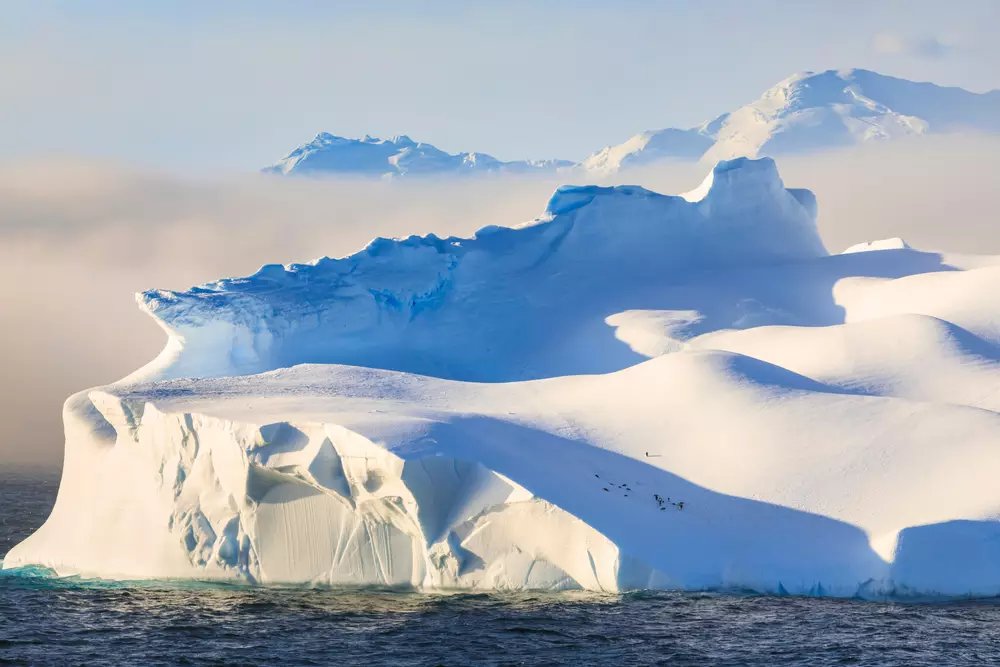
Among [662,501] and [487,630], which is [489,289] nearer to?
[662,501]

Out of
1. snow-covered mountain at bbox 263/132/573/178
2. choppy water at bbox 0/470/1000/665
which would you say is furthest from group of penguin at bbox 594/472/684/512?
snow-covered mountain at bbox 263/132/573/178

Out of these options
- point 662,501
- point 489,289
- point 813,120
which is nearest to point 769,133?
point 813,120

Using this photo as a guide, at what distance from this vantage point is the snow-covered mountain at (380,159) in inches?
3708

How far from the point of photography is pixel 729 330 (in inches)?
1598

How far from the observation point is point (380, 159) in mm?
93875

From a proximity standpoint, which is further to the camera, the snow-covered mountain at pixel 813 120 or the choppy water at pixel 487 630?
the snow-covered mountain at pixel 813 120

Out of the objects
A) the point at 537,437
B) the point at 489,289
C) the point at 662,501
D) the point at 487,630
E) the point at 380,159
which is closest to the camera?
the point at 487,630

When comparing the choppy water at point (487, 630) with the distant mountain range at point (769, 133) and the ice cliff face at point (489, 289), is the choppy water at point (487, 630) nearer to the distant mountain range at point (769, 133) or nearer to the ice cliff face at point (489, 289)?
the ice cliff face at point (489, 289)

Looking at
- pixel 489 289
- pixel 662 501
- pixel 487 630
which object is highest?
pixel 489 289

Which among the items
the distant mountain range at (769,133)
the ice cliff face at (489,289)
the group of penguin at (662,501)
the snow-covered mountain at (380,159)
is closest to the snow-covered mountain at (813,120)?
the distant mountain range at (769,133)

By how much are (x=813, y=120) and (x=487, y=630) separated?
83.7 meters

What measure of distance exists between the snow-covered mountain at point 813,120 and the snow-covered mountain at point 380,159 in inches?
700

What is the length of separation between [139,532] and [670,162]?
86.7m

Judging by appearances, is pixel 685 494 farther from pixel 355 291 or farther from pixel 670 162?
pixel 670 162
